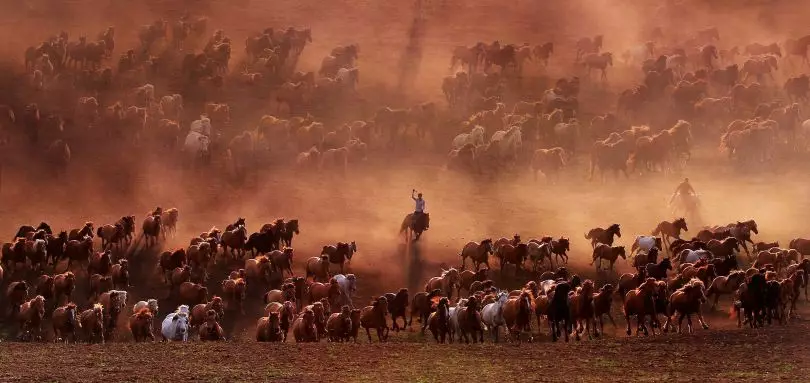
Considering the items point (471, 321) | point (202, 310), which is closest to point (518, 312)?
point (471, 321)

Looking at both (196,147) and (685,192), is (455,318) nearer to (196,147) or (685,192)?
(685,192)

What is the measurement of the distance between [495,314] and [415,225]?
11099 mm

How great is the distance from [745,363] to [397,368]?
7.23 meters

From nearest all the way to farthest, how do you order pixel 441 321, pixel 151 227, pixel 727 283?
pixel 441 321 < pixel 727 283 < pixel 151 227

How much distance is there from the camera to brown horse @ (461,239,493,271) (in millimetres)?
37531

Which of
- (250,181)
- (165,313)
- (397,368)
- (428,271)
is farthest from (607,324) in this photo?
(250,181)

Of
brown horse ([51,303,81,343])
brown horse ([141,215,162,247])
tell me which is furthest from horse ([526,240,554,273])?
brown horse ([51,303,81,343])

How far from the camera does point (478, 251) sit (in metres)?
37.6

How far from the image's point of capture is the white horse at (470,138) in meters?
52.1

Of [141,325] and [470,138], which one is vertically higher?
[470,138]

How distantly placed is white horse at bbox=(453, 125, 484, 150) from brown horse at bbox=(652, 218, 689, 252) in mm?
12599

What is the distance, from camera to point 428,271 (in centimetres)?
3809

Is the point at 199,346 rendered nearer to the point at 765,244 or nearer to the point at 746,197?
the point at 765,244

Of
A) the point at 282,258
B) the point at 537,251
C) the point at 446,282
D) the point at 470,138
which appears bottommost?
the point at 446,282
